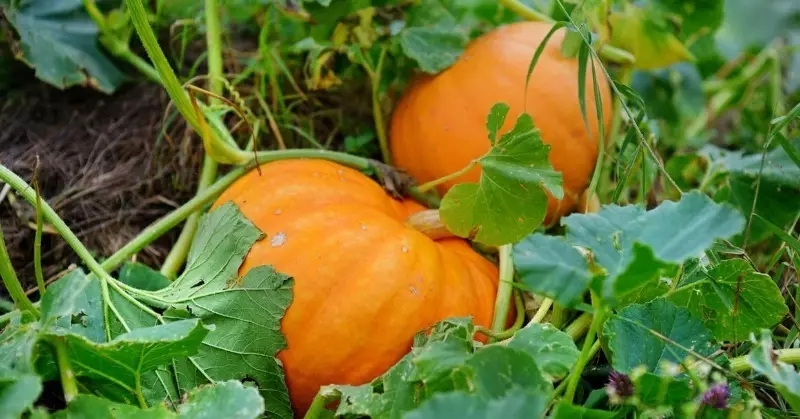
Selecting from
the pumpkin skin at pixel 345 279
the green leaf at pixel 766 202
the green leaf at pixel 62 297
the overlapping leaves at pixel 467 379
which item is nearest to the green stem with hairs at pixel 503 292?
the pumpkin skin at pixel 345 279

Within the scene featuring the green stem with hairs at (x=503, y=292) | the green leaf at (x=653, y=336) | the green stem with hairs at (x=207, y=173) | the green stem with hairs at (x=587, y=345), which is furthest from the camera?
the green stem with hairs at (x=207, y=173)

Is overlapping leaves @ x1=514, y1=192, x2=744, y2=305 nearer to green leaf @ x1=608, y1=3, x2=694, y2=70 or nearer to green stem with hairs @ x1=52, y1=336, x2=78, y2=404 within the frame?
green stem with hairs @ x1=52, y1=336, x2=78, y2=404

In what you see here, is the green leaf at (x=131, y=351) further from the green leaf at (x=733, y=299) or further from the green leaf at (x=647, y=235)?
the green leaf at (x=733, y=299)

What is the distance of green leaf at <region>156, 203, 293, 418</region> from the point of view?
0.84 m

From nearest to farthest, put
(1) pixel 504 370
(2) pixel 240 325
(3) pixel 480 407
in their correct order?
(3) pixel 480 407 → (1) pixel 504 370 → (2) pixel 240 325

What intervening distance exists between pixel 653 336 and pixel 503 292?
0.88ft

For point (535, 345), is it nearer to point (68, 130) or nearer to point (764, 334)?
point (764, 334)

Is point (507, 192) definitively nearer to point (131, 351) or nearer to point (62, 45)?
point (131, 351)

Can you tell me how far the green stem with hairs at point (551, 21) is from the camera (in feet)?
3.88

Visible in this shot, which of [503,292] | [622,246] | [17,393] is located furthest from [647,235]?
[17,393]

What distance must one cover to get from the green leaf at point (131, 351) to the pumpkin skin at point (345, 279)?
19 cm

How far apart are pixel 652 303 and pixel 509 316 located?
0.27m

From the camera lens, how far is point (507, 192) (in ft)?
2.96

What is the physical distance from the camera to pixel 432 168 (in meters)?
1.15
